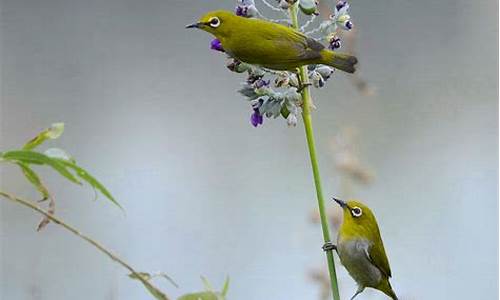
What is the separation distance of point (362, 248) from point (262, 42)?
0.17 m

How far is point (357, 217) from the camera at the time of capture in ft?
1.47

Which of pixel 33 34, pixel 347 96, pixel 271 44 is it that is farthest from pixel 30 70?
pixel 271 44

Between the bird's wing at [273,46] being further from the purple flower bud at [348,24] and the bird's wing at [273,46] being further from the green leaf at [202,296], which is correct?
the green leaf at [202,296]

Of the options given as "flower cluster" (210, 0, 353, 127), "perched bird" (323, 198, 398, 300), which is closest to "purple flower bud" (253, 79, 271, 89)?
"flower cluster" (210, 0, 353, 127)

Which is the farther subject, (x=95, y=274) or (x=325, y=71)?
(x=95, y=274)

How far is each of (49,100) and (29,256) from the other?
20cm

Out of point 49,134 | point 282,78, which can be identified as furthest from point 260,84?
point 49,134

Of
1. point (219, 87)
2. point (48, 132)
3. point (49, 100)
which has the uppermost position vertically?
point (219, 87)

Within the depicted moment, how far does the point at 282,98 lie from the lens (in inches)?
13.0

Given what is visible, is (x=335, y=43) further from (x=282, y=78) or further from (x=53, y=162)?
(x=53, y=162)

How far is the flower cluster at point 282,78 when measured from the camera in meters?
0.33

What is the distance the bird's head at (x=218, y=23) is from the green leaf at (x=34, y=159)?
145 mm

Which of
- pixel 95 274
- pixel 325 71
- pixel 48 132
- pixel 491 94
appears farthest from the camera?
pixel 491 94

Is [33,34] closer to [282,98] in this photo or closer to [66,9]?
[66,9]
